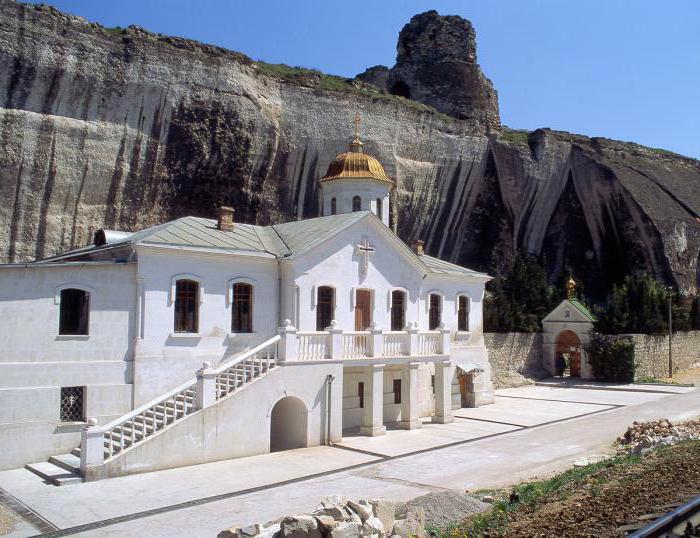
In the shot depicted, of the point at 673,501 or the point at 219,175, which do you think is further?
the point at 219,175

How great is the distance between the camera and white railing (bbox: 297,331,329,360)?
18.1 meters

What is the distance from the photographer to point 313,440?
18.1 m

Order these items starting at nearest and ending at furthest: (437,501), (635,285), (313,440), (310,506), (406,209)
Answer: (437,501) → (310,506) → (313,440) → (635,285) → (406,209)

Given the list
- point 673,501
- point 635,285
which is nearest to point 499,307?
point 635,285

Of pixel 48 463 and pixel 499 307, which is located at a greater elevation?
pixel 499 307

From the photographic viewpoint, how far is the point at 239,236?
2073cm

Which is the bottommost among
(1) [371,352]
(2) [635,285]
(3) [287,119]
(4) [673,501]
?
(4) [673,501]

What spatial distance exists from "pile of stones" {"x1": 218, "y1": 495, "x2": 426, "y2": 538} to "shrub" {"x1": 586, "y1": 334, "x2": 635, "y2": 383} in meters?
26.3

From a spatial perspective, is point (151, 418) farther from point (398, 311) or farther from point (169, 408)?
point (398, 311)

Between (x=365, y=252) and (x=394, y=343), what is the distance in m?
3.02

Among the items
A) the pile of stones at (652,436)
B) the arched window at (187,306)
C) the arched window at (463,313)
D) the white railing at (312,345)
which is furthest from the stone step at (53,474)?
the arched window at (463,313)

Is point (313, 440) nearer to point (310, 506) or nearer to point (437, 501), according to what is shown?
point (310, 506)

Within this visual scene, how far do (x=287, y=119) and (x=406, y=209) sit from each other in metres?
9.77

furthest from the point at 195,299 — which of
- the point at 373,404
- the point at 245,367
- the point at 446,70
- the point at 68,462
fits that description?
the point at 446,70
